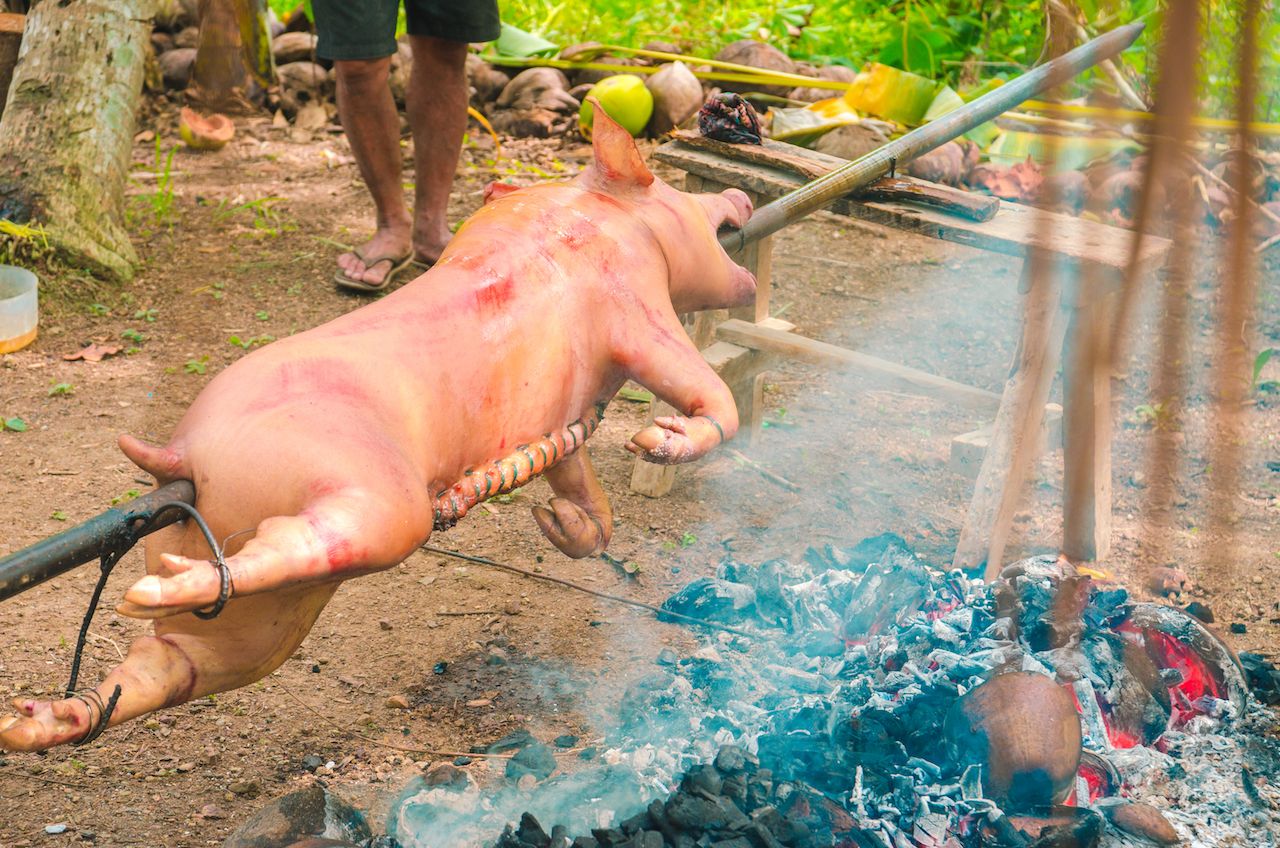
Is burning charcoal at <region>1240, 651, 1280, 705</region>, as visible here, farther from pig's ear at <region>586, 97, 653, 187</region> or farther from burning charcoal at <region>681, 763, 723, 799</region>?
pig's ear at <region>586, 97, 653, 187</region>

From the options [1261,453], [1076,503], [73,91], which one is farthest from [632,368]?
[73,91]

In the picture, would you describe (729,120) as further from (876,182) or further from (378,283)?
(378,283)

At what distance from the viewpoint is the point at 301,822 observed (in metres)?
2.45

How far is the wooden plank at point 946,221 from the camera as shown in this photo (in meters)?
3.19

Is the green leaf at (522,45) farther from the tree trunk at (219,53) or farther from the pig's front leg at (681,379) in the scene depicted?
the tree trunk at (219,53)

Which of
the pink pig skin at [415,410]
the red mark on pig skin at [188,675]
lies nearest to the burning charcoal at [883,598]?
the pink pig skin at [415,410]

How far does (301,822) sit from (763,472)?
241 cm

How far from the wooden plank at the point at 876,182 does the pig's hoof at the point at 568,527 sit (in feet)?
5.24

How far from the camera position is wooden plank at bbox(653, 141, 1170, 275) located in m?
3.19

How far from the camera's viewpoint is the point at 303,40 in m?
7.50

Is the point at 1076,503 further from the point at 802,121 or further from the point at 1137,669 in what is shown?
the point at 802,121

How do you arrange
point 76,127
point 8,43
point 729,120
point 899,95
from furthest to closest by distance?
1. point 899,95
2. point 8,43
3. point 76,127
4. point 729,120

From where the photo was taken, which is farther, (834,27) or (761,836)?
(834,27)

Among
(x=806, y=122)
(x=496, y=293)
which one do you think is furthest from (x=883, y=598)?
(x=806, y=122)
